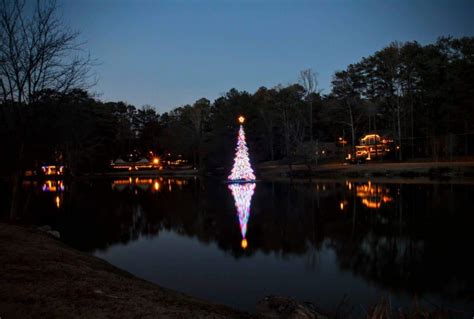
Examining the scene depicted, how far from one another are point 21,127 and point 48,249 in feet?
14.9

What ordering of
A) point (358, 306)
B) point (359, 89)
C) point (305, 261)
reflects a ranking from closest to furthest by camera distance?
point (358, 306) → point (305, 261) → point (359, 89)

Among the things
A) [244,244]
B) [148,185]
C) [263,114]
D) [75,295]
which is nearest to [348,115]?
[263,114]

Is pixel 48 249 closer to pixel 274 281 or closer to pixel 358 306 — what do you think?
pixel 274 281

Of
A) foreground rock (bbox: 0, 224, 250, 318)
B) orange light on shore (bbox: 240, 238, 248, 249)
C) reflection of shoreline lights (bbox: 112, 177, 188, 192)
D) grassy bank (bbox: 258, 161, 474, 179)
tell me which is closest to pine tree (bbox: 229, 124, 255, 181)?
reflection of shoreline lights (bbox: 112, 177, 188, 192)

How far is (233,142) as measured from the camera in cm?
5956

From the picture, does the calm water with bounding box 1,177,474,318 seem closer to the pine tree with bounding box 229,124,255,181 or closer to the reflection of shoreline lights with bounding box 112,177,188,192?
the reflection of shoreline lights with bounding box 112,177,188,192

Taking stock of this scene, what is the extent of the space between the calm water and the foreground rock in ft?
5.17

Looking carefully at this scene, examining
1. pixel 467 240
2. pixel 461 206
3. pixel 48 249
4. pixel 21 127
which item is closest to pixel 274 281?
pixel 48 249

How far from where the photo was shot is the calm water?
7.19 meters

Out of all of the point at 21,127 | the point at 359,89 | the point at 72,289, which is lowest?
the point at 72,289

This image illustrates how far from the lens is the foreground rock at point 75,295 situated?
448 cm

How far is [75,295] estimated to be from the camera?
502cm

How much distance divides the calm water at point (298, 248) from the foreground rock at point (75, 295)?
5.17 ft

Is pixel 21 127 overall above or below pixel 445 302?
above
